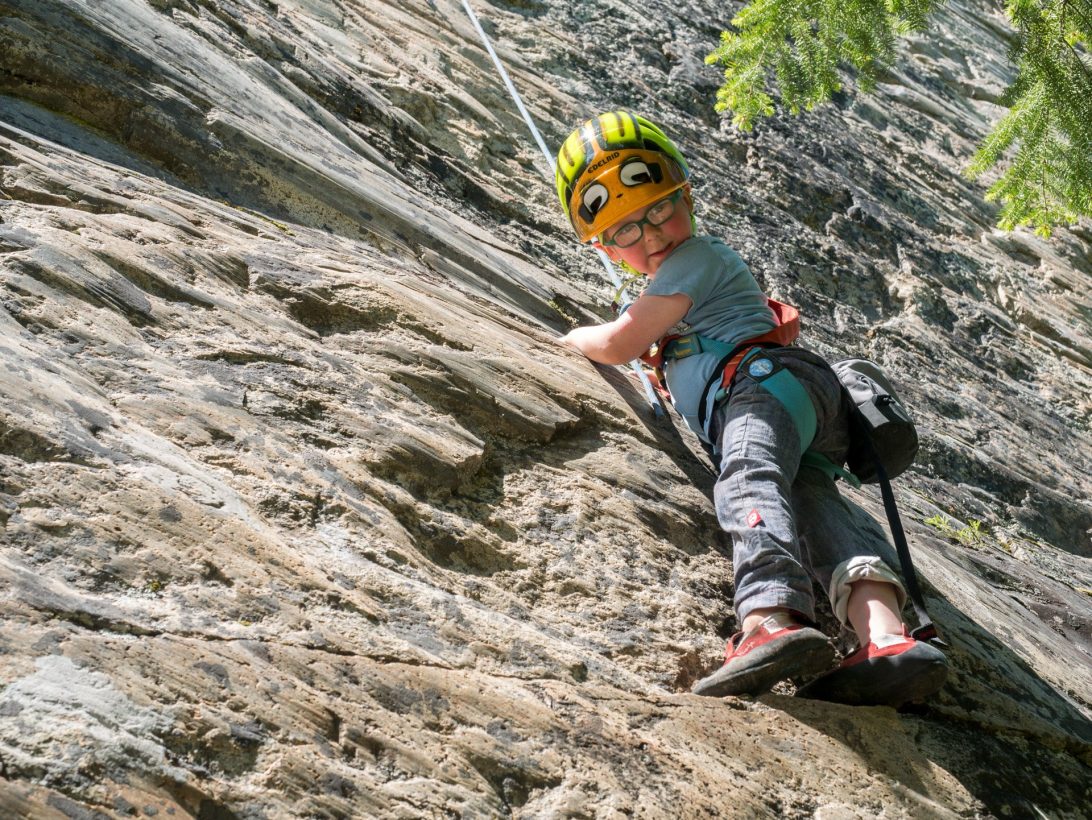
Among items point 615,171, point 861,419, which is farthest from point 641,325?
point 861,419

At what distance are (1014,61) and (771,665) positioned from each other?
4.53 meters

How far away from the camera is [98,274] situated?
11.1 feet

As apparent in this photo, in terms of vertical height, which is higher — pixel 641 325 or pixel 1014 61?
pixel 1014 61

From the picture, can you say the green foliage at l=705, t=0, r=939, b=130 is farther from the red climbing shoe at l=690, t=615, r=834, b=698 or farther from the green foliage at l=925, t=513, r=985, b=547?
the red climbing shoe at l=690, t=615, r=834, b=698

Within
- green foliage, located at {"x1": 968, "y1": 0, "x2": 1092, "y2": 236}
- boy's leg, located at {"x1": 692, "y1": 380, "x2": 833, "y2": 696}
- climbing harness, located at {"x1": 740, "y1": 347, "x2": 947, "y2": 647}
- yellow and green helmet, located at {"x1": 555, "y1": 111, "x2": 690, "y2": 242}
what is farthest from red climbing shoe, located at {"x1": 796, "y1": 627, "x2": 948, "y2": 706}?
green foliage, located at {"x1": 968, "y1": 0, "x2": 1092, "y2": 236}

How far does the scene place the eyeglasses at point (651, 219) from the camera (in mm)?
4586

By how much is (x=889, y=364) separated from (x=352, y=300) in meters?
5.38

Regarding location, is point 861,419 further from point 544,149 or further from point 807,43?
point 544,149

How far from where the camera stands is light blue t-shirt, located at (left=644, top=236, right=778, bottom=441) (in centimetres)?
436

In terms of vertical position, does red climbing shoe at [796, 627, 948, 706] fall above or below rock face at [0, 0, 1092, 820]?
above

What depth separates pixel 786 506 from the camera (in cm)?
360

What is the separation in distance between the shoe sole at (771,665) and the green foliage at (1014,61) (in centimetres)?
399

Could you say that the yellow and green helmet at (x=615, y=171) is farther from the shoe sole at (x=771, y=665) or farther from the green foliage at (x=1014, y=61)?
the shoe sole at (x=771, y=665)

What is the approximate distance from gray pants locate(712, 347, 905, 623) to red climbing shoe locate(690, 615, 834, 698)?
0.18 metres
